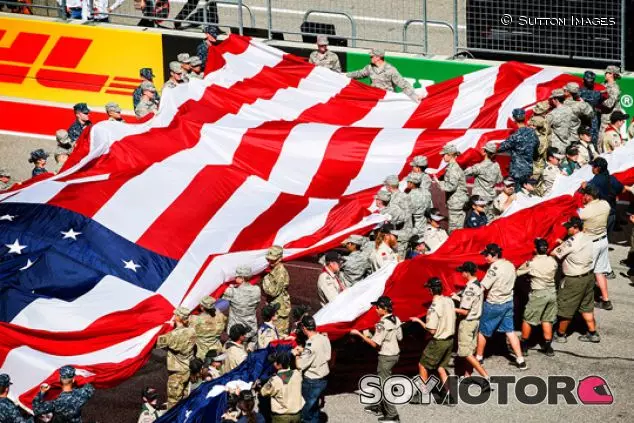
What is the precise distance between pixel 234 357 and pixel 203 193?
141 inches

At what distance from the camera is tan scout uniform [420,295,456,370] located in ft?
50.3

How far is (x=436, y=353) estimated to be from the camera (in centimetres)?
1554

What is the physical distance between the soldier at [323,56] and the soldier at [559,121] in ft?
12.4

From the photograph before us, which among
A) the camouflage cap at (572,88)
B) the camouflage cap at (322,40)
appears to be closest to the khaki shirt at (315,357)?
the camouflage cap at (572,88)

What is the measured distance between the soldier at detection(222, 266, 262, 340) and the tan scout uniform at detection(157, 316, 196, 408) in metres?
0.87

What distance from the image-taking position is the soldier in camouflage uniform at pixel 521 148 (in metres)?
18.2

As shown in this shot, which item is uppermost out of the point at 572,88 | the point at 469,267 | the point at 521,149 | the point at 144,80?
the point at 572,88

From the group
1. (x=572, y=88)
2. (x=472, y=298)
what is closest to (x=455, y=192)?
(x=572, y=88)

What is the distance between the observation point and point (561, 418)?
15242 mm

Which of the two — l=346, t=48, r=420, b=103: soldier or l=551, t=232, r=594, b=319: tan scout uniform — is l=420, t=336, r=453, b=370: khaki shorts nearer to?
l=551, t=232, r=594, b=319: tan scout uniform

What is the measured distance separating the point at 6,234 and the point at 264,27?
32.2 ft

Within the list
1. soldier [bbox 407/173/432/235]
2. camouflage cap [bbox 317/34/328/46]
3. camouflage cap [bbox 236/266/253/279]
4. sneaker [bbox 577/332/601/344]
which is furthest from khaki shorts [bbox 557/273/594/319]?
camouflage cap [bbox 317/34/328/46]

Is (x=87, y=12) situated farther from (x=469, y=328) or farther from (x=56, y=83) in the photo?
(x=469, y=328)

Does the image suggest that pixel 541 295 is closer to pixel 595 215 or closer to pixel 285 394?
pixel 595 215
